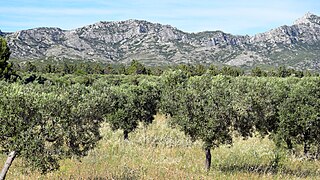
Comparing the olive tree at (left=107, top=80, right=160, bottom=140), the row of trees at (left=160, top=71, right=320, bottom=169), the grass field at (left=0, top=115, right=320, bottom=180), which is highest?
the row of trees at (left=160, top=71, right=320, bottom=169)

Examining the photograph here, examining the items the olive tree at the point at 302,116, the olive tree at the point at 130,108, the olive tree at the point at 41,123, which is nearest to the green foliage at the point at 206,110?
the olive tree at the point at 41,123

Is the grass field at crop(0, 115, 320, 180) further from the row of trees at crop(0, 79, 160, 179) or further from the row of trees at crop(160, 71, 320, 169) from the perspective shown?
the row of trees at crop(0, 79, 160, 179)

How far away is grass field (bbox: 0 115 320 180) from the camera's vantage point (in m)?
17.1

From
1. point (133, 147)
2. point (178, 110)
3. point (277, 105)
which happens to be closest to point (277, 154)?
point (277, 105)

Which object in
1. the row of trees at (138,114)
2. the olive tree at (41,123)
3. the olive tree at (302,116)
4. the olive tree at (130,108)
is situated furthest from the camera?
the olive tree at (130,108)

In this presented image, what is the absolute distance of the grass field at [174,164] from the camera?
17.1m

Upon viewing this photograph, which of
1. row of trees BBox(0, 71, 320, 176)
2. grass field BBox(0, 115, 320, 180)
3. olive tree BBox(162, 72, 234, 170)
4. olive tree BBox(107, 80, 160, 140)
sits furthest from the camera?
olive tree BBox(107, 80, 160, 140)

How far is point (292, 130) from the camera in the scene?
21891 mm

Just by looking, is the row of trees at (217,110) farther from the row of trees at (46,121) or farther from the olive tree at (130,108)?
the olive tree at (130,108)

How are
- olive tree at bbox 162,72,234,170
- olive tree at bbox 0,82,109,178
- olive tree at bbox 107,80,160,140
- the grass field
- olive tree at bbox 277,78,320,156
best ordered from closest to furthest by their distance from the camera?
olive tree at bbox 0,82,109,178 → olive tree at bbox 162,72,234,170 → the grass field → olive tree at bbox 277,78,320,156 → olive tree at bbox 107,80,160,140

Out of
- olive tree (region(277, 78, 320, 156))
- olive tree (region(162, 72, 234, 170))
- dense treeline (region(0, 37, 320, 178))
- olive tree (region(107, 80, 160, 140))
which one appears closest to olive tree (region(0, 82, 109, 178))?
dense treeline (region(0, 37, 320, 178))

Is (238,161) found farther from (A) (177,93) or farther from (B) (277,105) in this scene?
(A) (177,93)

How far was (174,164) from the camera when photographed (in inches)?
814

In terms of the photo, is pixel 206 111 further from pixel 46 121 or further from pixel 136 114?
pixel 136 114
